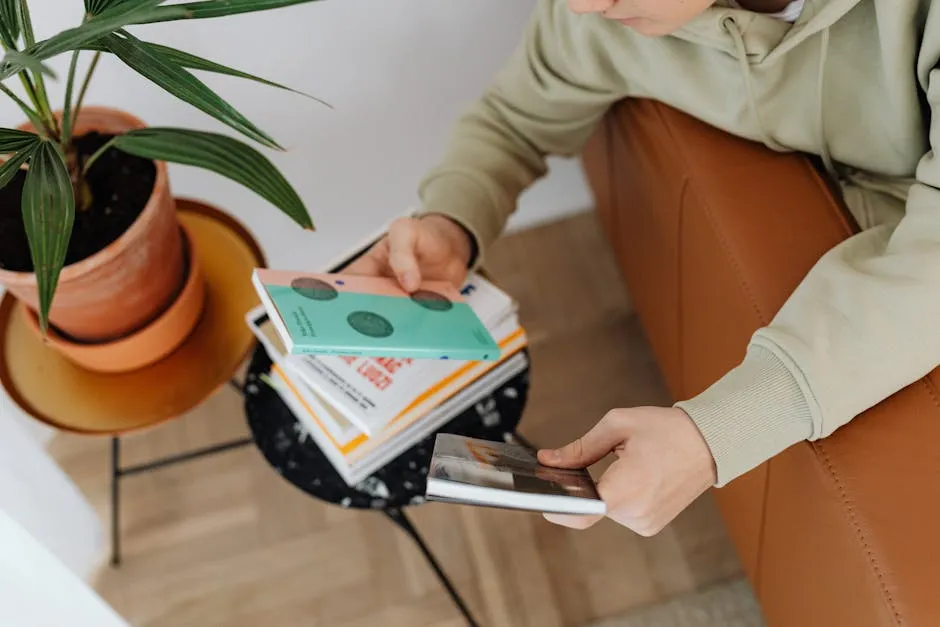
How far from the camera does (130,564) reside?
1.27m

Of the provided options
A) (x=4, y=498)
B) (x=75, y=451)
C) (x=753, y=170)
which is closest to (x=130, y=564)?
(x=75, y=451)

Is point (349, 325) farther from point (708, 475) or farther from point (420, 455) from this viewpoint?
point (708, 475)

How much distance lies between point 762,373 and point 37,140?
658 millimetres

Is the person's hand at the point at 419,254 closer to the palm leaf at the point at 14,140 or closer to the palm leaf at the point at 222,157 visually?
the palm leaf at the point at 222,157

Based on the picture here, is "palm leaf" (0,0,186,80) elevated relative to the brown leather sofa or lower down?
elevated

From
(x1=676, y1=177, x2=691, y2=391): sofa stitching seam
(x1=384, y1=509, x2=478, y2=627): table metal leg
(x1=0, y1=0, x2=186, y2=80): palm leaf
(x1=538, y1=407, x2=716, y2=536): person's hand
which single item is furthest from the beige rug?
(x1=0, y1=0, x2=186, y2=80): palm leaf

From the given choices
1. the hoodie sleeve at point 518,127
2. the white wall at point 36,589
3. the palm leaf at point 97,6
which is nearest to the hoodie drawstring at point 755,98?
the hoodie sleeve at point 518,127

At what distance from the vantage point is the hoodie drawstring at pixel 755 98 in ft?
2.44

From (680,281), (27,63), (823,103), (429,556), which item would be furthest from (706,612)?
(27,63)

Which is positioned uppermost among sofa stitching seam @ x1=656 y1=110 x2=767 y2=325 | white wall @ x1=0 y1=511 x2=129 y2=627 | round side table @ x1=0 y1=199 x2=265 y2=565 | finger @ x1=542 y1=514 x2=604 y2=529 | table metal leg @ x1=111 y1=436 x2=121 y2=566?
sofa stitching seam @ x1=656 y1=110 x2=767 y2=325

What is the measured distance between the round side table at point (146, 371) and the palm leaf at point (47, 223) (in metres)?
0.26

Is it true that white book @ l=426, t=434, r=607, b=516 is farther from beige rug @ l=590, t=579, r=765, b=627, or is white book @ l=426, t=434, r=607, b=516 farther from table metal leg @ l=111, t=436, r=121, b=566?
table metal leg @ l=111, t=436, r=121, b=566

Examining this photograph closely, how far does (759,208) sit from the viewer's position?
0.77m

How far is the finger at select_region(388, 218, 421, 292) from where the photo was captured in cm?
87
